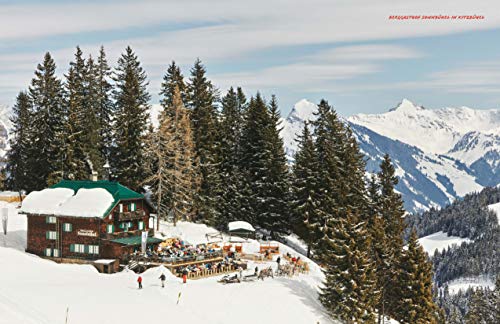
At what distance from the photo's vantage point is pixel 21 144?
8381 cm

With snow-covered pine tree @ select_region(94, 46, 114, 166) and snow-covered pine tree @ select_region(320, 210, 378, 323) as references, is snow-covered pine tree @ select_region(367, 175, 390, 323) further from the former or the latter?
snow-covered pine tree @ select_region(94, 46, 114, 166)

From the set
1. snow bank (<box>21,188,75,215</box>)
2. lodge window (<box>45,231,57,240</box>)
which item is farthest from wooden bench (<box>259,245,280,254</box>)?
lodge window (<box>45,231,57,240</box>)

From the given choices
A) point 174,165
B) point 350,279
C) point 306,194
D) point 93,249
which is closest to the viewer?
point 350,279

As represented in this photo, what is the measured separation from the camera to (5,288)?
42.3 m

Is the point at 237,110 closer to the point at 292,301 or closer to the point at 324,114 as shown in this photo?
the point at 324,114

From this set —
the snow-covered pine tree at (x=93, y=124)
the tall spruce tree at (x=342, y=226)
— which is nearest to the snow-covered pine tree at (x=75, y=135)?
the snow-covered pine tree at (x=93, y=124)

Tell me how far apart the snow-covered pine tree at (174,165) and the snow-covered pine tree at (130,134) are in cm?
198

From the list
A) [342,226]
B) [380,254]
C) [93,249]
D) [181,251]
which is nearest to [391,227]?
[380,254]

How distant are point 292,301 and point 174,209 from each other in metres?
23.3

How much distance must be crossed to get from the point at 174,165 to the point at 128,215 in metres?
11.6

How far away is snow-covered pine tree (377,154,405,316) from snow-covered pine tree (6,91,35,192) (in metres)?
44.7

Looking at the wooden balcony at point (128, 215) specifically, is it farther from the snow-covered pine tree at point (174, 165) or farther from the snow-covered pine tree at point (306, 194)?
the snow-covered pine tree at point (306, 194)

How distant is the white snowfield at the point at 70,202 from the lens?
58.4m

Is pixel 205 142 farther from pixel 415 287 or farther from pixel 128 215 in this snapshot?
pixel 415 287
